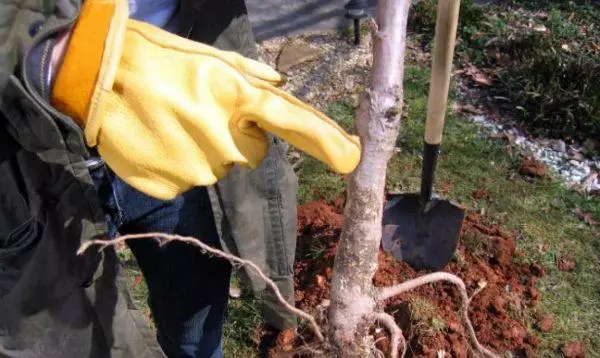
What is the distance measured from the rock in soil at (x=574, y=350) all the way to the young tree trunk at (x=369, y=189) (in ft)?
3.32

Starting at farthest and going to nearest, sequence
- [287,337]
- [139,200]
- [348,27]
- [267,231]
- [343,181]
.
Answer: [348,27] < [343,181] < [287,337] < [267,231] < [139,200]

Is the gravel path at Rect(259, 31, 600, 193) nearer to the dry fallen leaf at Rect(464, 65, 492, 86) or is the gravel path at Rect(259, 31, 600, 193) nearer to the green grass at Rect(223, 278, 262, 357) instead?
the dry fallen leaf at Rect(464, 65, 492, 86)

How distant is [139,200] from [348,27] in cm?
305

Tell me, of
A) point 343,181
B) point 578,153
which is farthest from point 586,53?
point 343,181

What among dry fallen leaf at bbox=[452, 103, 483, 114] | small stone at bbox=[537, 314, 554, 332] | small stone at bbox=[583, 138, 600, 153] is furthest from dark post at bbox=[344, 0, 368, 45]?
small stone at bbox=[537, 314, 554, 332]

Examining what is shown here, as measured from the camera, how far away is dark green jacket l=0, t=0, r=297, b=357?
1115mm

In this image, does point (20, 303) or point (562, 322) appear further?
point (562, 322)

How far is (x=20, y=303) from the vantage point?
1406 millimetres

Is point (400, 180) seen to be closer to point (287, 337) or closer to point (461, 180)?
point (461, 180)

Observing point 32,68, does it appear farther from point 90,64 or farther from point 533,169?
point 533,169

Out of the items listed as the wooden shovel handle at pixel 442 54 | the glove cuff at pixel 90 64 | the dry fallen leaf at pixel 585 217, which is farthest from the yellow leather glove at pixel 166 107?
the dry fallen leaf at pixel 585 217

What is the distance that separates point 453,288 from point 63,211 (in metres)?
1.61

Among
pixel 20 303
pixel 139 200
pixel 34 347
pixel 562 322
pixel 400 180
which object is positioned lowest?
pixel 562 322

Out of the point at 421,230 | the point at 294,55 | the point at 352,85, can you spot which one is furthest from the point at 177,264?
the point at 294,55
